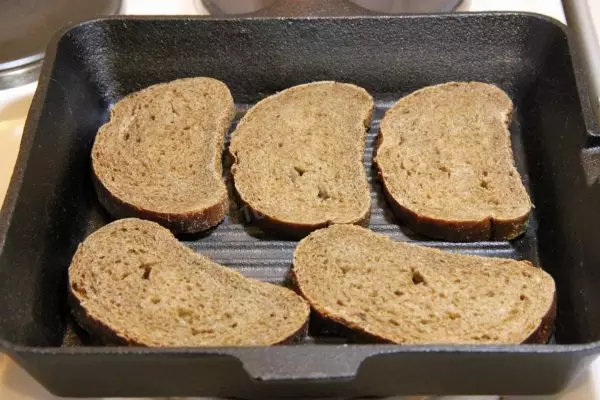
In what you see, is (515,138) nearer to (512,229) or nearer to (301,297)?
(512,229)

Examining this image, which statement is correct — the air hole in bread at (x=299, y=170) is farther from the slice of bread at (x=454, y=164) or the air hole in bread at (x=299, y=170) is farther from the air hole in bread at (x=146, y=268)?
the air hole in bread at (x=146, y=268)

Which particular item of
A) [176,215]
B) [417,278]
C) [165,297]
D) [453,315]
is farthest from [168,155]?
[453,315]

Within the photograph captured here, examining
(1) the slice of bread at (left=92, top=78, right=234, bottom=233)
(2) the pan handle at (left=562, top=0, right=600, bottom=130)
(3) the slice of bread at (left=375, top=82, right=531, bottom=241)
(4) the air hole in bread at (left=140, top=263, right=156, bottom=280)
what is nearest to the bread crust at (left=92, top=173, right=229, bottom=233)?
(1) the slice of bread at (left=92, top=78, right=234, bottom=233)

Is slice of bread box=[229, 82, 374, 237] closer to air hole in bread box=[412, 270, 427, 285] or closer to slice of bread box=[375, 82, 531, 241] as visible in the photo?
slice of bread box=[375, 82, 531, 241]

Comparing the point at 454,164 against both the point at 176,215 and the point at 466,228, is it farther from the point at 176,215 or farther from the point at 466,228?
the point at 176,215

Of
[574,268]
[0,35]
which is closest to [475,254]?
[574,268]

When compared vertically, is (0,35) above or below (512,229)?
above
